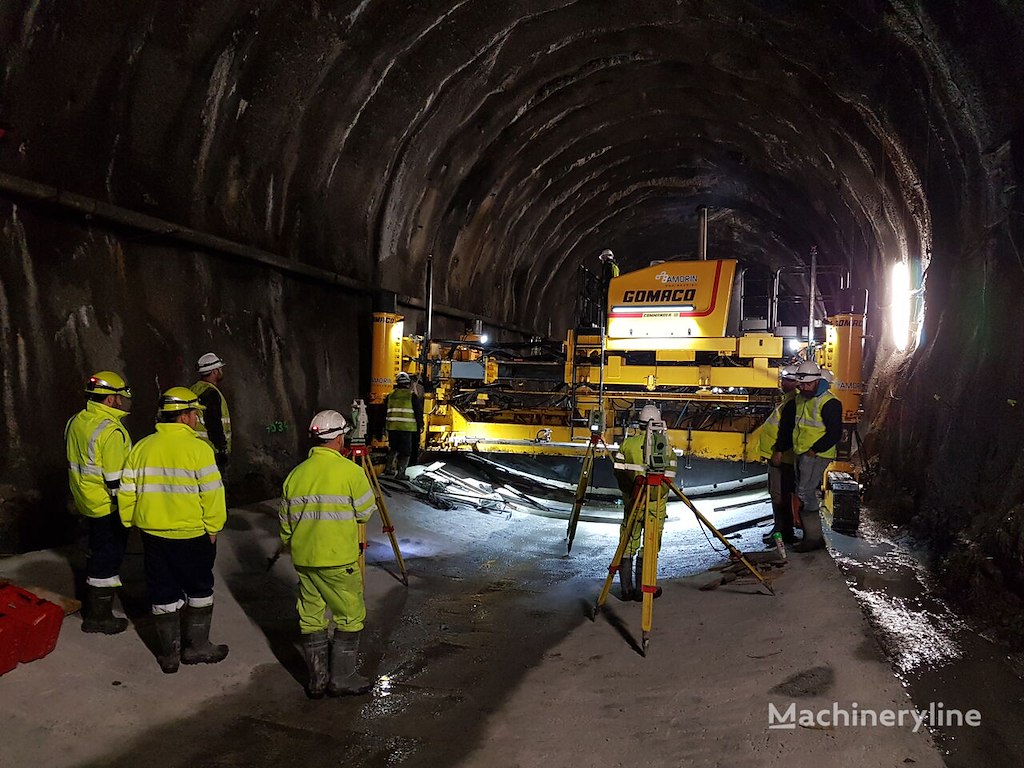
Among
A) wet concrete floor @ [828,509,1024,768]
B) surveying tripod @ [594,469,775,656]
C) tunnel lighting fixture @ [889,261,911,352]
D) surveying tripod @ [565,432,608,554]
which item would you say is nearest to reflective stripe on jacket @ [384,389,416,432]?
surveying tripod @ [565,432,608,554]

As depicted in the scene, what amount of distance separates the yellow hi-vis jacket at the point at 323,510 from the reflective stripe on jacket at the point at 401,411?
205 inches

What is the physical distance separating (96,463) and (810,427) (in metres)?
5.48

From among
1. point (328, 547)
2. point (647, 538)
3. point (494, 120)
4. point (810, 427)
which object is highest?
point (494, 120)

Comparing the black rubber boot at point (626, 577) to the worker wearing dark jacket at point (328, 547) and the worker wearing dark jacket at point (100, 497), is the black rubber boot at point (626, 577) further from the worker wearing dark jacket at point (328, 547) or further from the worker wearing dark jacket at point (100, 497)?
the worker wearing dark jacket at point (100, 497)

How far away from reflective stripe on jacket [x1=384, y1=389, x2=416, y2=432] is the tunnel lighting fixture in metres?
6.93

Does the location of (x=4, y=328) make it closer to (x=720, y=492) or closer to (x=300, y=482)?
(x=300, y=482)

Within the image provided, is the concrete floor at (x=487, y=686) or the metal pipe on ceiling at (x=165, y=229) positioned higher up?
the metal pipe on ceiling at (x=165, y=229)

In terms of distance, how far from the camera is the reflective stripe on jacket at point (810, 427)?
5.54 metres

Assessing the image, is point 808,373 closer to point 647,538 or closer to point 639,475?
point 639,475

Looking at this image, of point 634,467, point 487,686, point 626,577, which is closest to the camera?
point 487,686

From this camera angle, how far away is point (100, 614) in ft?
13.2

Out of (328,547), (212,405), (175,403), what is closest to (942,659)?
(328,547)

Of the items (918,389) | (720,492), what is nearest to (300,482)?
(918,389)

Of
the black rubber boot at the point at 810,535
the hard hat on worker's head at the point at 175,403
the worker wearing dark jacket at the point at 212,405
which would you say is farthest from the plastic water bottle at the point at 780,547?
the worker wearing dark jacket at the point at 212,405
